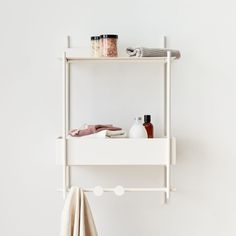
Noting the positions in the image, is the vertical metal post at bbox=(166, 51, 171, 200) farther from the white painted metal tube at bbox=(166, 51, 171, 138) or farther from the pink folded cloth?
the pink folded cloth

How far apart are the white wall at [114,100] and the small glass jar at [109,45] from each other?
178 mm

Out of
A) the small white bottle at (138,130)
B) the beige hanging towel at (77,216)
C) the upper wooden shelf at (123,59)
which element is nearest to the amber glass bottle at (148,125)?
the small white bottle at (138,130)

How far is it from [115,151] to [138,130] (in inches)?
4.3

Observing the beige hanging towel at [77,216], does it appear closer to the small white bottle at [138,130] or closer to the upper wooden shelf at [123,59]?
the small white bottle at [138,130]

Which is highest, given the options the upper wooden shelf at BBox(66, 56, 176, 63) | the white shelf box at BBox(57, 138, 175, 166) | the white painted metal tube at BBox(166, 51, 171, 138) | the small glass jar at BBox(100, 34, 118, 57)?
the small glass jar at BBox(100, 34, 118, 57)

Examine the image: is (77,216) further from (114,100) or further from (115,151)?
(114,100)

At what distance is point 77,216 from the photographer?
187 cm

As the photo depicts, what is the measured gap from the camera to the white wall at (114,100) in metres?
2.03

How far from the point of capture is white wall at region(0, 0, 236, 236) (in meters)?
2.03

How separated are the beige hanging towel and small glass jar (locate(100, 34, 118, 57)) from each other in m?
0.48

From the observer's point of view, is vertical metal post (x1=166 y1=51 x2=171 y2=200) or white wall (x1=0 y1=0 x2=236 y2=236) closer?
vertical metal post (x1=166 y1=51 x2=171 y2=200)

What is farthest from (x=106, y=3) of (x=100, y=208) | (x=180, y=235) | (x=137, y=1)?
(x=180, y=235)

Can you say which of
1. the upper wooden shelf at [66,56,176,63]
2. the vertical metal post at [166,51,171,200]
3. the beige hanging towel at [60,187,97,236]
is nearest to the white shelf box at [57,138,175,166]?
the vertical metal post at [166,51,171,200]

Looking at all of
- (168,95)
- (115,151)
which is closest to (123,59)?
(168,95)
